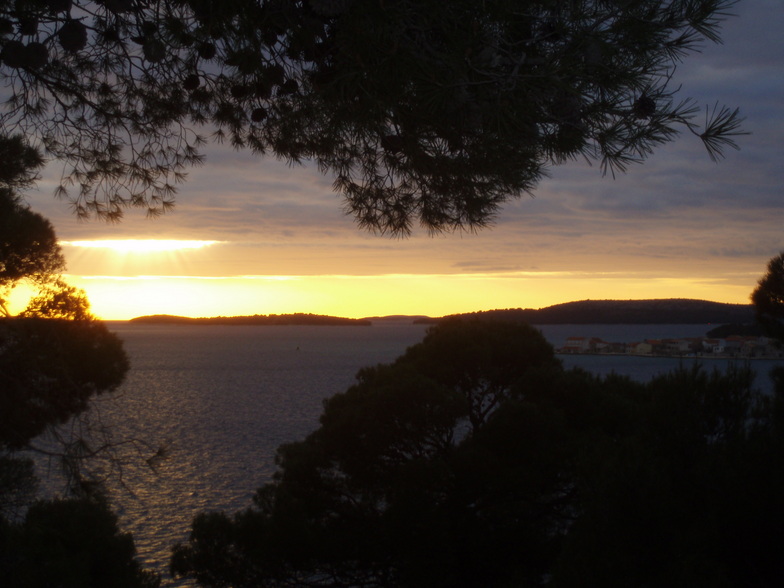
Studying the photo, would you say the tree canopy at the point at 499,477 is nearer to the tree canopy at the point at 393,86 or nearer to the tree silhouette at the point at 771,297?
the tree canopy at the point at 393,86

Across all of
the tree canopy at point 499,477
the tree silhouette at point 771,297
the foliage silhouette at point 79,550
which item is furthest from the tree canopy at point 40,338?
the tree silhouette at point 771,297

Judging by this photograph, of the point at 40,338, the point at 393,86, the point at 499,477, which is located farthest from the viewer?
the point at 499,477

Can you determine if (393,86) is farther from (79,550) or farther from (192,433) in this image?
(192,433)

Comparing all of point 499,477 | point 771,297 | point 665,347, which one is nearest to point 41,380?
point 499,477

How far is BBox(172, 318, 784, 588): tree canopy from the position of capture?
16.6 ft

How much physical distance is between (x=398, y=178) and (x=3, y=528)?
3.29 metres

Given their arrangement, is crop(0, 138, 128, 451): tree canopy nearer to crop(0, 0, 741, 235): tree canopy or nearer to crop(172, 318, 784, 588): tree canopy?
crop(0, 0, 741, 235): tree canopy

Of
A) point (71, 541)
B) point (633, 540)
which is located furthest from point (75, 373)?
point (633, 540)

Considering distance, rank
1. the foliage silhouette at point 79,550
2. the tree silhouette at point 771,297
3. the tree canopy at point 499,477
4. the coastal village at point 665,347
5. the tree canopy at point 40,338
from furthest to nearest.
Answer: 1. the coastal village at point 665,347
2. the tree silhouette at point 771,297
3. the foliage silhouette at point 79,550
4. the tree canopy at point 499,477
5. the tree canopy at point 40,338

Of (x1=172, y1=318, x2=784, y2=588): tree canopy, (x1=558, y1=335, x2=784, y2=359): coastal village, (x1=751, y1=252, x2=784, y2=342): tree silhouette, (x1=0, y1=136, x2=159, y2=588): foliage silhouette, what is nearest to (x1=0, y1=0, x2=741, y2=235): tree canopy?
(x1=0, y1=136, x2=159, y2=588): foliage silhouette

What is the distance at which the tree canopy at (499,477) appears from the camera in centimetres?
506

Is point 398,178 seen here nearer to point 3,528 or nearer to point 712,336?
point 3,528

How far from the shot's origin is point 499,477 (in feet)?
24.1

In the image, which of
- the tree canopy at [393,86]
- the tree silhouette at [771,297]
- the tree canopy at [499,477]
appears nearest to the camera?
the tree canopy at [393,86]
